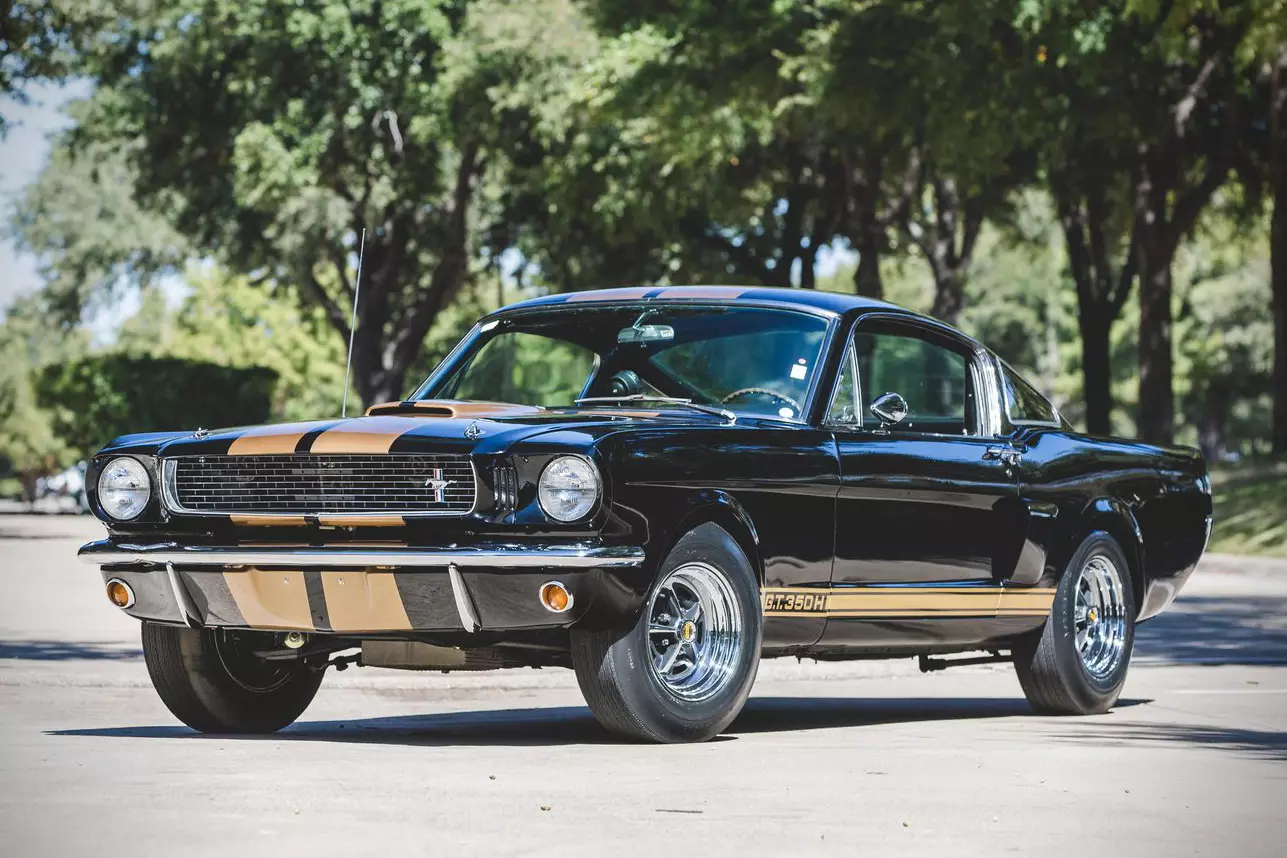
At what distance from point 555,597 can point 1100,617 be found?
3725 mm

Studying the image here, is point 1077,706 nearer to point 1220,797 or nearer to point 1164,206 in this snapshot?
point 1220,797

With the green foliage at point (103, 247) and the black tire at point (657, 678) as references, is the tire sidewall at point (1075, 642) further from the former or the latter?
the green foliage at point (103, 247)

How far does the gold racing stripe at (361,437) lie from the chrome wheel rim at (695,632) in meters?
1.07

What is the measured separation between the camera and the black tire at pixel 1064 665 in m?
10.0

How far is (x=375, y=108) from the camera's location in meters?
39.3

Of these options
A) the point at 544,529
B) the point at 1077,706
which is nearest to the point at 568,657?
the point at 544,529

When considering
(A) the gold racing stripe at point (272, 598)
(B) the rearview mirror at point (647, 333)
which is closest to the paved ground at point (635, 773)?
(A) the gold racing stripe at point (272, 598)

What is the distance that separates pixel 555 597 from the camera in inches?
298

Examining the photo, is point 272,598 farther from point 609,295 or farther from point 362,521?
point 609,295

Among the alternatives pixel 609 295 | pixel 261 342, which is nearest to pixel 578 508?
pixel 609 295

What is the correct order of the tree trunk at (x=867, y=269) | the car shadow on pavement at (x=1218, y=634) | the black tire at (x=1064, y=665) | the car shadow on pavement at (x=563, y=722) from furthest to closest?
the tree trunk at (x=867, y=269)
the car shadow on pavement at (x=1218, y=634)
the black tire at (x=1064, y=665)
the car shadow on pavement at (x=563, y=722)

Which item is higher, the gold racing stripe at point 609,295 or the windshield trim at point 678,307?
the gold racing stripe at point 609,295

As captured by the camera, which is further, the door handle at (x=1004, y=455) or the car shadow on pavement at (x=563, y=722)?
the door handle at (x=1004, y=455)

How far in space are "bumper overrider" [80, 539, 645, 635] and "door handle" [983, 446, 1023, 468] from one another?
248 cm
